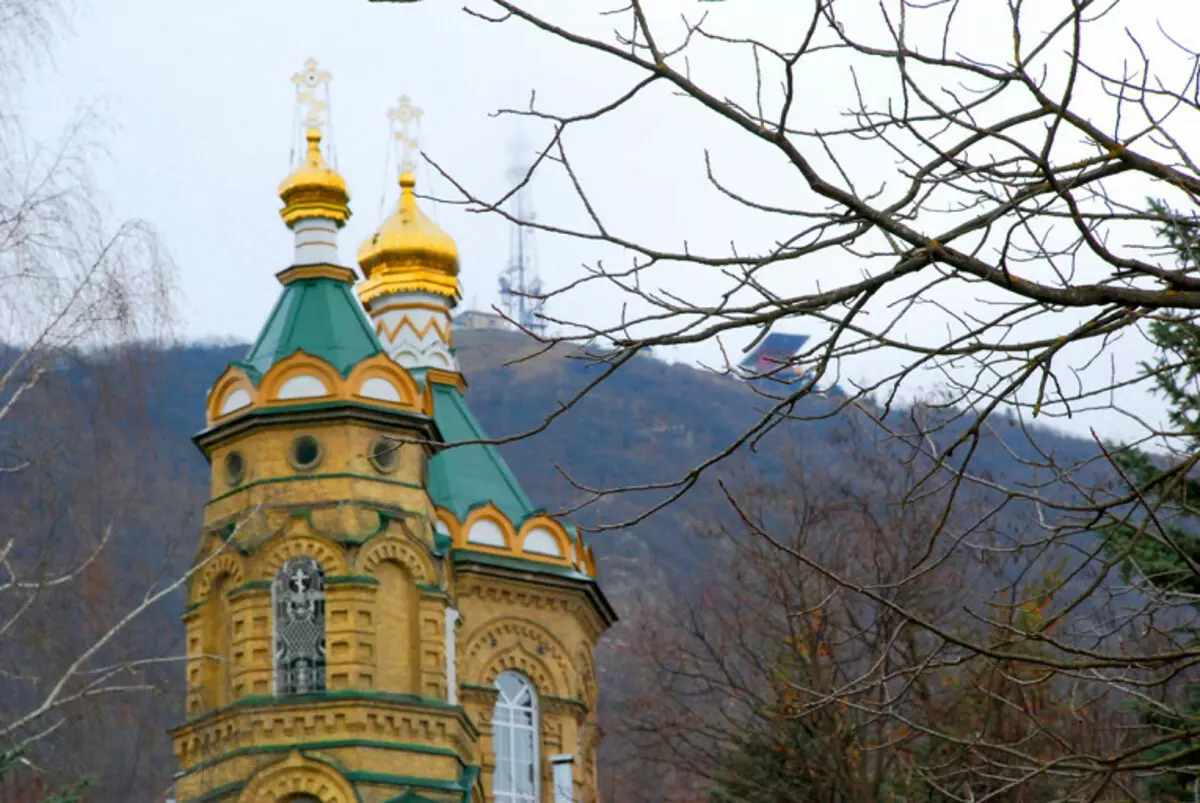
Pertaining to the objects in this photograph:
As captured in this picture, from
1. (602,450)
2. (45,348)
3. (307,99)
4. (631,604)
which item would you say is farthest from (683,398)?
(45,348)

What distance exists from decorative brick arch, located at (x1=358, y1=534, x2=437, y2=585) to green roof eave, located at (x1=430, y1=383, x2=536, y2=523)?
11.7 feet

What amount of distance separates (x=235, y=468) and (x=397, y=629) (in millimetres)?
2301

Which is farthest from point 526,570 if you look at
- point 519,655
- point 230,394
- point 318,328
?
point 230,394

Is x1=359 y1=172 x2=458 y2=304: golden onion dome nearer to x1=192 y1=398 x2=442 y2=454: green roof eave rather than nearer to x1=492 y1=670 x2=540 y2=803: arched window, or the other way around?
x1=492 y1=670 x2=540 y2=803: arched window

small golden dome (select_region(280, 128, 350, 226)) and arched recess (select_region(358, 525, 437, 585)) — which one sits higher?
small golden dome (select_region(280, 128, 350, 226))

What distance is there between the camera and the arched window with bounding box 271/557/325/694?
2011cm

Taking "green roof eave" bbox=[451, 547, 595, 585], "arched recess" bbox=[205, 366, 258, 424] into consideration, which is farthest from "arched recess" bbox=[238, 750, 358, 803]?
"green roof eave" bbox=[451, 547, 595, 585]

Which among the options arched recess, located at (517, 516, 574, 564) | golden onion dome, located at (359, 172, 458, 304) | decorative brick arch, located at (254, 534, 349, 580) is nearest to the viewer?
decorative brick arch, located at (254, 534, 349, 580)

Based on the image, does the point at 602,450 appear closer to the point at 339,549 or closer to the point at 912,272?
the point at 339,549

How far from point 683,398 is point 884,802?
72.5 m

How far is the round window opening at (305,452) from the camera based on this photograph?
20422 millimetres

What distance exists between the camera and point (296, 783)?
19578 millimetres

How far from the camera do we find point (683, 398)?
3691 inches

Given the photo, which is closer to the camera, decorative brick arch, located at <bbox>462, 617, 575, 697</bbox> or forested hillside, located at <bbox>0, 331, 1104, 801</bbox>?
forested hillside, located at <bbox>0, 331, 1104, 801</bbox>
